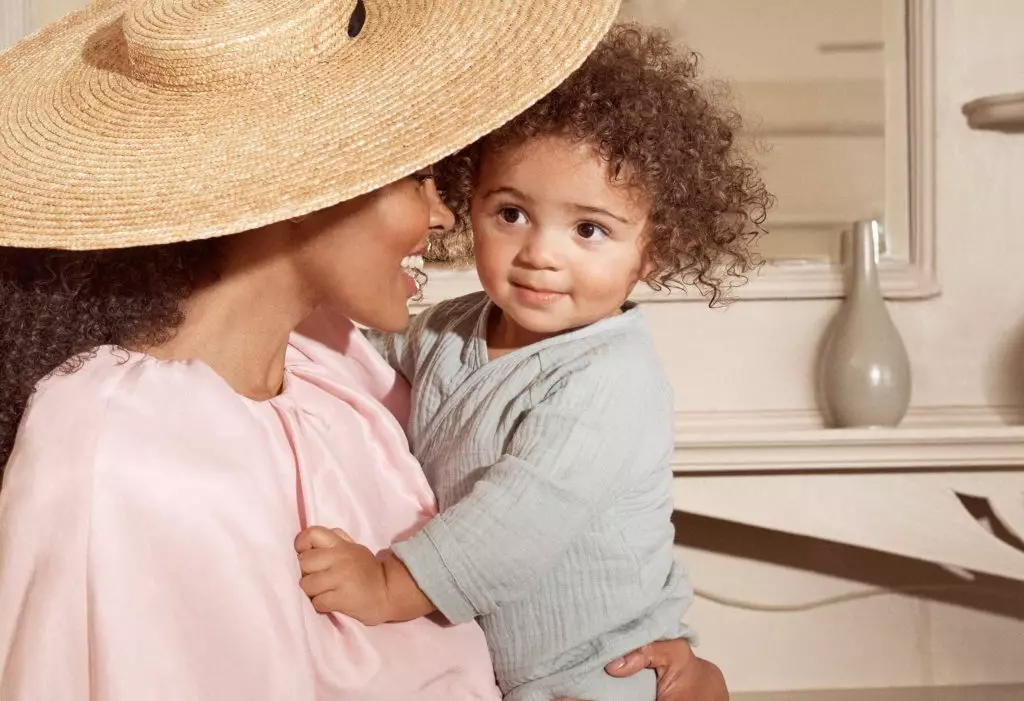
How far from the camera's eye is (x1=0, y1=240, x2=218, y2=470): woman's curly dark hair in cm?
109

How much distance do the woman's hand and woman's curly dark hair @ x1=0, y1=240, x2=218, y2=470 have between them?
0.64 m

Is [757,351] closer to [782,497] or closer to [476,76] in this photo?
[782,497]

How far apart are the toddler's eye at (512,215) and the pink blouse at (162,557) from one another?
38cm

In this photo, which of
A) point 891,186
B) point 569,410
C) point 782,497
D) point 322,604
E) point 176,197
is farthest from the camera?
point 891,186

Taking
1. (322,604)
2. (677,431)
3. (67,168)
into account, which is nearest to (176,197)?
(67,168)

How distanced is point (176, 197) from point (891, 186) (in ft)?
6.08

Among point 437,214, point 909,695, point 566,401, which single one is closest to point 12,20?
point 437,214

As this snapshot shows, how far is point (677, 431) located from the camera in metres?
2.32

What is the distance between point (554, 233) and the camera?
1.35 metres

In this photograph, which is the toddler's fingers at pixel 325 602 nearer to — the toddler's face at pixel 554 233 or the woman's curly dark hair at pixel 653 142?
the toddler's face at pixel 554 233

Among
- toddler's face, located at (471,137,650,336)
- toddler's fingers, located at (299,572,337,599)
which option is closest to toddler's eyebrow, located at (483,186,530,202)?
toddler's face, located at (471,137,650,336)

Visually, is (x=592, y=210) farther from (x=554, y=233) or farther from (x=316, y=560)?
(x=316, y=560)

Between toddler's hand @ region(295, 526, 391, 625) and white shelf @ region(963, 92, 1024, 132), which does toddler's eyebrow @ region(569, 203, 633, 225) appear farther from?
white shelf @ region(963, 92, 1024, 132)

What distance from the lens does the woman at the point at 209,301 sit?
977 mm
